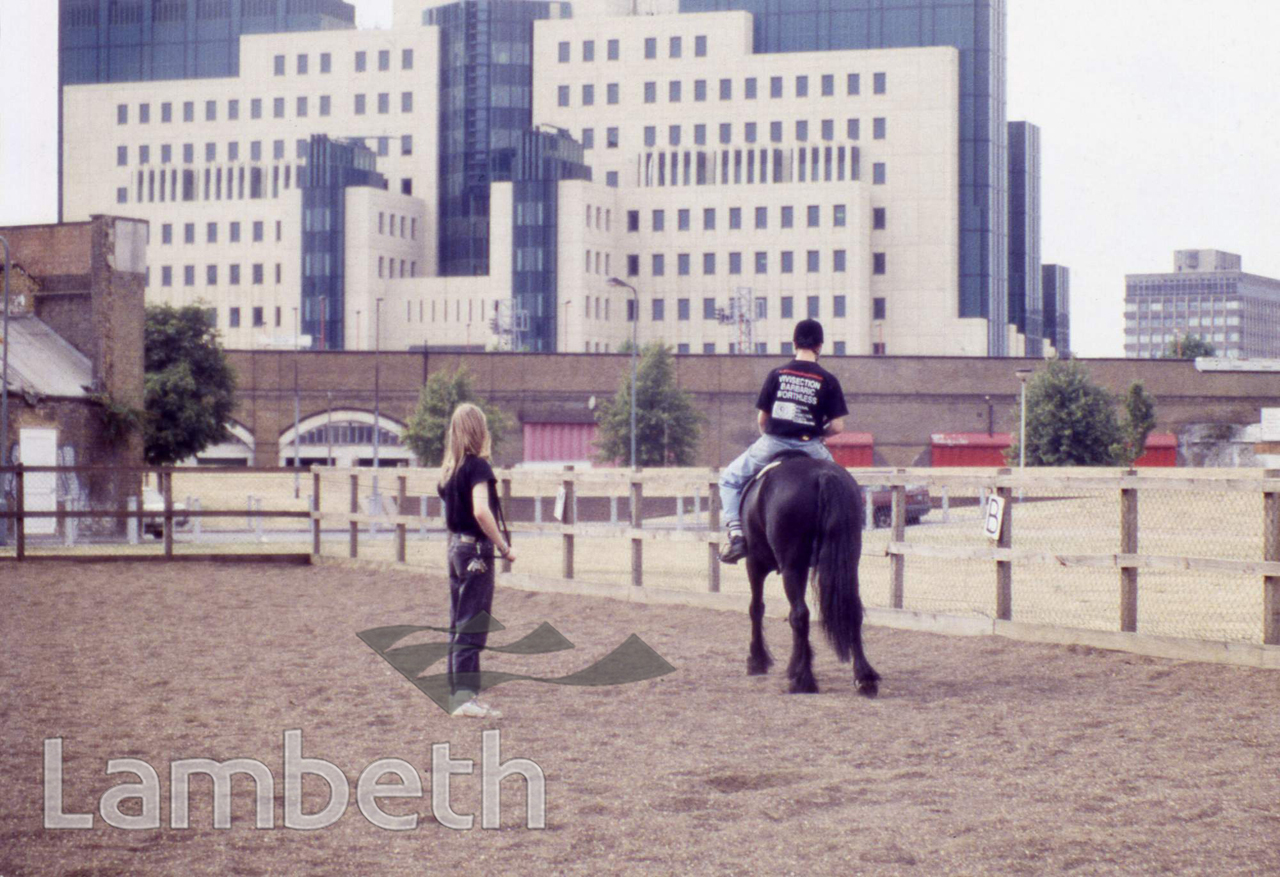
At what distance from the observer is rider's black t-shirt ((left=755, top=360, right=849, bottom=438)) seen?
9211 millimetres

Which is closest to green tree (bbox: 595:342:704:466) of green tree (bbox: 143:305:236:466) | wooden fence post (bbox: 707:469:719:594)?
green tree (bbox: 143:305:236:466)

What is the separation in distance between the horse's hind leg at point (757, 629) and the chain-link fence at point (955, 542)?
2.37 metres

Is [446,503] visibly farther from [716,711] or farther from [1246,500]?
[1246,500]

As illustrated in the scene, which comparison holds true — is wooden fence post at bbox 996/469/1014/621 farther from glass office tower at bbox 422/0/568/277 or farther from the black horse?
glass office tower at bbox 422/0/568/277

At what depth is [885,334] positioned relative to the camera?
100000 millimetres

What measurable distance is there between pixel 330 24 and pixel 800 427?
119162mm

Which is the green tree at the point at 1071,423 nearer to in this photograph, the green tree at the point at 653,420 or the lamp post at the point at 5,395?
the green tree at the point at 653,420

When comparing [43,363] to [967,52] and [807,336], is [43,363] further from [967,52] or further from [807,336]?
[967,52]

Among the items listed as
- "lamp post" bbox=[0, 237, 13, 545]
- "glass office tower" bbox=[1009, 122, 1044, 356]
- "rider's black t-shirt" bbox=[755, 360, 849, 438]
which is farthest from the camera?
"glass office tower" bbox=[1009, 122, 1044, 356]

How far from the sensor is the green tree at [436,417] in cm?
6700

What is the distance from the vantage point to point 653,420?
216 ft

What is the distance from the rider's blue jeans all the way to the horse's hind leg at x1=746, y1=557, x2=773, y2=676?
335mm

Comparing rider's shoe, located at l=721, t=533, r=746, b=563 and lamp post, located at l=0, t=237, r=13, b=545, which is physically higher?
lamp post, located at l=0, t=237, r=13, b=545

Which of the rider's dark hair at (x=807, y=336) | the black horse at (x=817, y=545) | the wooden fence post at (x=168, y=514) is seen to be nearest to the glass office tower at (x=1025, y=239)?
the wooden fence post at (x=168, y=514)
